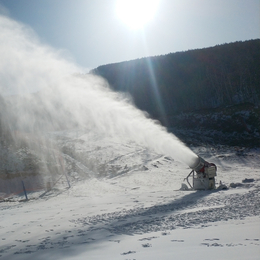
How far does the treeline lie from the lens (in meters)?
64.7

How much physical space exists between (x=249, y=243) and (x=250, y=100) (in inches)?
2393

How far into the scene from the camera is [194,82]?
2788 inches

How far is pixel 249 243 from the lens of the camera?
546 cm

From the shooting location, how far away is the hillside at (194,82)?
56156mm

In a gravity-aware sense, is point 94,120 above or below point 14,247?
above

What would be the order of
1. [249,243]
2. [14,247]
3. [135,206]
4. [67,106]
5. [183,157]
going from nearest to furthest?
1. [249,243]
2. [14,247]
3. [135,206]
4. [183,157]
5. [67,106]

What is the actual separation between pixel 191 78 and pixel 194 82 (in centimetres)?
205

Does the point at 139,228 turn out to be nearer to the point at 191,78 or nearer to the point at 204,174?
the point at 204,174

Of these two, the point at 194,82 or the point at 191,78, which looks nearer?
the point at 194,82

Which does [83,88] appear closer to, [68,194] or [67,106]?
[67,106]

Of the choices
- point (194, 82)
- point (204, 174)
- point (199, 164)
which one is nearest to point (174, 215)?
point (204, 174)

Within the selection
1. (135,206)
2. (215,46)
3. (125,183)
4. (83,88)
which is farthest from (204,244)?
(215,46)

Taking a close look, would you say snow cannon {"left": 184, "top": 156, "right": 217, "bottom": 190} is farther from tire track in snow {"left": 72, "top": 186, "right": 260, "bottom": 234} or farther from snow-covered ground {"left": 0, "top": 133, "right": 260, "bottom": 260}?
tire track in snow {"left": 72, "top": 186, "right": 260, "bottom": 234}

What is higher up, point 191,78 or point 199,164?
point 191,78
